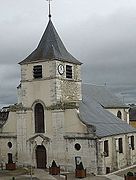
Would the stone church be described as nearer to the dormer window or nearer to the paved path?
the dormer window

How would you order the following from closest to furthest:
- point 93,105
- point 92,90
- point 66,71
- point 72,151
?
point 72,151, point 66,71, point 93,105, point 92,90

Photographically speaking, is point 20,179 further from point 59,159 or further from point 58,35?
point 58,35

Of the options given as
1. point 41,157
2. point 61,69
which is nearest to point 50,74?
point 61,69

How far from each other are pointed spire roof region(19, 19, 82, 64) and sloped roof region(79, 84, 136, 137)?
4.60 m

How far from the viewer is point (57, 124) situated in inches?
1225

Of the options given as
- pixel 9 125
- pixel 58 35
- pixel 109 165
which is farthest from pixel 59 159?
pixel 58 35

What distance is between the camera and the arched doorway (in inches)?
1250

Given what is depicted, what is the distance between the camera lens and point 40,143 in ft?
104

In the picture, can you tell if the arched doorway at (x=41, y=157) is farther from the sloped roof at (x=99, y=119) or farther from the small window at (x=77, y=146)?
the sloped roof at (x=99, y=119)

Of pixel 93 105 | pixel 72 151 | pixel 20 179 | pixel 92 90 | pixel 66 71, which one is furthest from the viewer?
pixel 92 90

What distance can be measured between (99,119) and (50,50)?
763 centimetres

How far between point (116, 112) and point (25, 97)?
44.6 ft

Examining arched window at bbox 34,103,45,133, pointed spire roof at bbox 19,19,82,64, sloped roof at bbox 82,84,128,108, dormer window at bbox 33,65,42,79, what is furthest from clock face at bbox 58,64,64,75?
sloped roof at bbox 82,84,128,108

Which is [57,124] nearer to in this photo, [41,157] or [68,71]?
[41,157]
